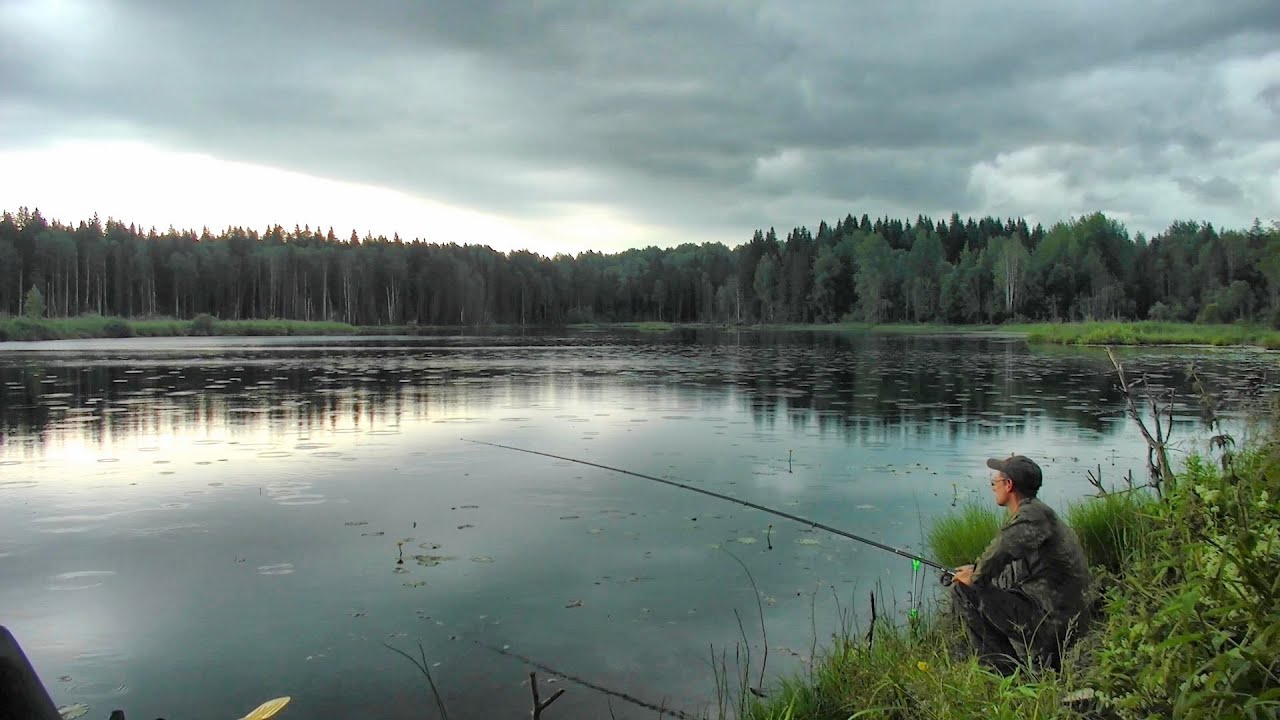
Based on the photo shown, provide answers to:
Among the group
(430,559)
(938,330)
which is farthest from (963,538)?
(938,330)

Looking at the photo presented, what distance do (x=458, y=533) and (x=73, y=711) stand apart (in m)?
5.51

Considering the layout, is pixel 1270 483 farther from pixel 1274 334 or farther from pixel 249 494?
pixel 1274 334

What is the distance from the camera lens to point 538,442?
19734mm

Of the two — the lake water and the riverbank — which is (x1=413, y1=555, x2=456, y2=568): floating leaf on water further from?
the riverbank

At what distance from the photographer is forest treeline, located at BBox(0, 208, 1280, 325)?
411ft

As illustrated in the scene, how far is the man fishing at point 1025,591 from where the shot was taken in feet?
19.8

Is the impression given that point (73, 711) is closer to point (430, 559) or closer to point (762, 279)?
point (430, 559)

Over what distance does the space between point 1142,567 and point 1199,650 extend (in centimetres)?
88

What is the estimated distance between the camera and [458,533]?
11664 millimetres

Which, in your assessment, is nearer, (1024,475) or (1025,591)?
(1025,591)

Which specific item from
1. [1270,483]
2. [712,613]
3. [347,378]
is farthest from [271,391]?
[1270,483]

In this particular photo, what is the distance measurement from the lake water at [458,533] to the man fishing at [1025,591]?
1.81 m

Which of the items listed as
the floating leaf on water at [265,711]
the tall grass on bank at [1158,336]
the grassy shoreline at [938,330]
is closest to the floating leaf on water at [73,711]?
the floating leaf on water at [265,711]

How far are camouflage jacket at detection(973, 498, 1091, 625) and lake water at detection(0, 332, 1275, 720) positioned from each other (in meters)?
2.00
